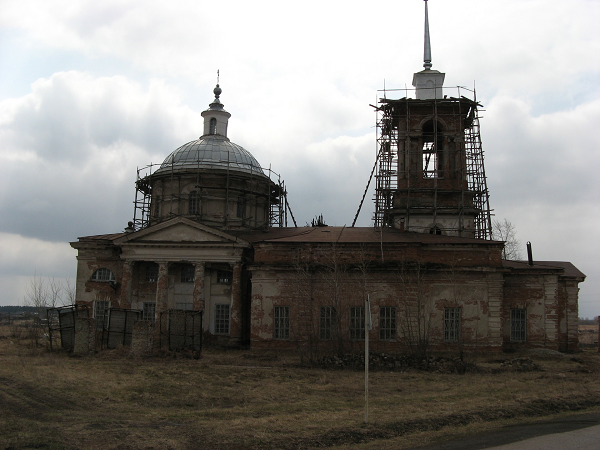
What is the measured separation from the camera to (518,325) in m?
25.9

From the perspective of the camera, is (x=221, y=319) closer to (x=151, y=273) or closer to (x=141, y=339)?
(x=151, y=273)

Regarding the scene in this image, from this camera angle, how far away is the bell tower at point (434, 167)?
29.3 metres

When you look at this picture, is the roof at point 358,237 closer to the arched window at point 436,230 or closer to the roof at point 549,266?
the arched window at point 436,230

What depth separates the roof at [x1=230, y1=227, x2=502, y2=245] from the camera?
83.9 ft

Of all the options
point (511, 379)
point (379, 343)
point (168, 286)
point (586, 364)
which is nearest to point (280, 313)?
point (379, 343)

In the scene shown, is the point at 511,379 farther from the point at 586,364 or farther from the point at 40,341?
the point at 40,341

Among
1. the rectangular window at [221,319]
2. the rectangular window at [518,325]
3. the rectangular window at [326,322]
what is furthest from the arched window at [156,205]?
the rectangular window at [518,325]

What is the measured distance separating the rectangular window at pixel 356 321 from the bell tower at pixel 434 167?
576 centimetres

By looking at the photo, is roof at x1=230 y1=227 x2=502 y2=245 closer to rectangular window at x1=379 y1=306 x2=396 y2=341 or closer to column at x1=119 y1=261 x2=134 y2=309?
rectangular window at x1=379 y1=306 x2=396 y2=341

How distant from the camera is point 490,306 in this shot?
80.9 feet

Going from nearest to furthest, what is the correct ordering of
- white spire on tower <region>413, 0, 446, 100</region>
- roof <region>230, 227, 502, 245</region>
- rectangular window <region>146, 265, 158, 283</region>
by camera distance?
roof <region>230, 227, 502, 245</region> → rectangular window <region>146, 265, 158, 283</region> → white spire on tower <region>413, 0, 446, 100</region>

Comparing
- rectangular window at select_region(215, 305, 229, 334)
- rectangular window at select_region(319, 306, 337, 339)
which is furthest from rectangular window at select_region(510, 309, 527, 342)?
rectangular window at select_region(215, 305, 229, 334)

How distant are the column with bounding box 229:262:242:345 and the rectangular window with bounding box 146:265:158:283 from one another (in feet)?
15.5

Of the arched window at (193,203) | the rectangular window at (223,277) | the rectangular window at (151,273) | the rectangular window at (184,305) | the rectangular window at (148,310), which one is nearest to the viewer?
the rectangular window at (223,277)
